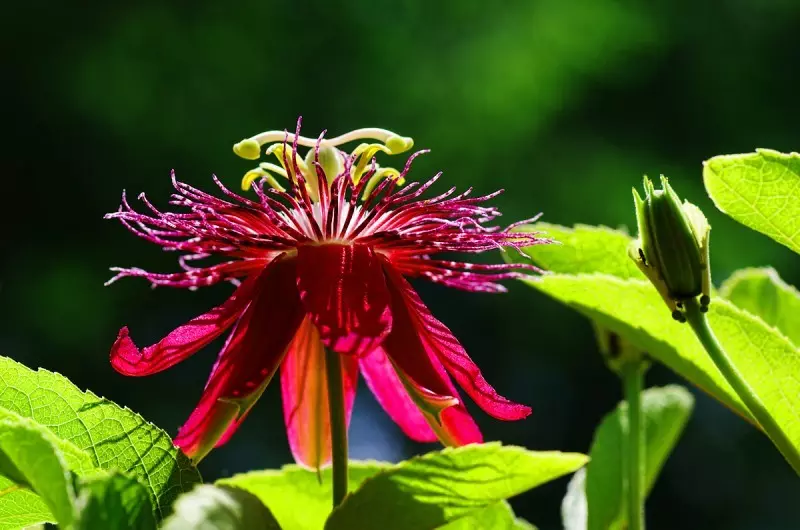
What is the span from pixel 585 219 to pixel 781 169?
2975mm

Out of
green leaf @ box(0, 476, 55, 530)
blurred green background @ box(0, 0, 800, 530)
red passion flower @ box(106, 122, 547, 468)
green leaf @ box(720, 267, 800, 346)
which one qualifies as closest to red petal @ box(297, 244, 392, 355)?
red passion flower @ box(106, 122, 547, 468)

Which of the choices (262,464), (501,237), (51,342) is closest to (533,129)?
(262,464)

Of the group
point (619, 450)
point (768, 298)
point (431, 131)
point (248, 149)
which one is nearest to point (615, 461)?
point (619, 450)

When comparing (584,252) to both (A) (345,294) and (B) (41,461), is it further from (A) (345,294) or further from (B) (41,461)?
(B) (41,461)

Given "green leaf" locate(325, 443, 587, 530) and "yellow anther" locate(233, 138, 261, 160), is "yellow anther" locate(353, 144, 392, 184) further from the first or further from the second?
"green leaf" locate(325, 443, 587, 530)

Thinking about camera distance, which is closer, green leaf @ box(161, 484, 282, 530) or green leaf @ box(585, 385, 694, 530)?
green leaf @ box(161, 484, 282, 530)

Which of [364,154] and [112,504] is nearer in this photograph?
[112,504]

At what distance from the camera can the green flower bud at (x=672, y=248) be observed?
1.16 feet

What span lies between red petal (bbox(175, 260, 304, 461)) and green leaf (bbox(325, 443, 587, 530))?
69 mm

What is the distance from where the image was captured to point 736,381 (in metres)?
0.34

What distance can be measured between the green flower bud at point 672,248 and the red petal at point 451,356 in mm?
61

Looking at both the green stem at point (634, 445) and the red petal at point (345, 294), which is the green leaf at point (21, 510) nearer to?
the red petal at point (345, 294)

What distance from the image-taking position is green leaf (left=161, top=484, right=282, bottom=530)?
27cm

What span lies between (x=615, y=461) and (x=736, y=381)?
17cm
